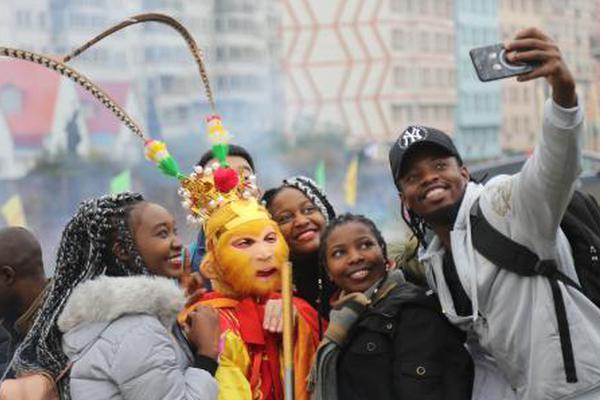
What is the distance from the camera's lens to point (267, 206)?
4832 mm

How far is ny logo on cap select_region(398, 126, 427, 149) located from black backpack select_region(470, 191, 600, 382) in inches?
12.8

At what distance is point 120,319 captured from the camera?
363cm

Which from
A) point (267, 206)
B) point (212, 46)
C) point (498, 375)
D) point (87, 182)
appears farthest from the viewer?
point (212, 46)

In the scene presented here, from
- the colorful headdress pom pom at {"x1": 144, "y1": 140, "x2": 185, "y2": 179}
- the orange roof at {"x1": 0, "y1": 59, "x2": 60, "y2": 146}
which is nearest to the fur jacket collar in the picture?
the colorful headdress pom pom at {"x1": 144, "y1": 140, "x2": 185, "y2": 179}

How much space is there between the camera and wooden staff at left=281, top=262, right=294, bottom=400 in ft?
12.9

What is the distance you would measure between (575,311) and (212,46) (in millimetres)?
28570

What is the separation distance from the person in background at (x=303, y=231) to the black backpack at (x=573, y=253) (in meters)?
1.11

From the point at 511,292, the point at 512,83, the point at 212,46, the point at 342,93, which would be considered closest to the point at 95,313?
the point at 511,292

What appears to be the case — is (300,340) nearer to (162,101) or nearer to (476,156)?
(162,101)

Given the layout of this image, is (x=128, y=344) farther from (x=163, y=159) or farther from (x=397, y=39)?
(x=397, y=39)

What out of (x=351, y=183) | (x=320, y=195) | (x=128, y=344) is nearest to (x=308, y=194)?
(x=320, y=195)

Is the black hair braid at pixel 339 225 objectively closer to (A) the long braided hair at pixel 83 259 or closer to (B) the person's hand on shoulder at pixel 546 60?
(A) the long braided hair at pixel 83 259

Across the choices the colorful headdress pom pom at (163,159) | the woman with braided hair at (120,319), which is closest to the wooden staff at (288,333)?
the woman with braided hair at (120,319)

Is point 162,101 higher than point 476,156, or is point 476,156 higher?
point 162,101
